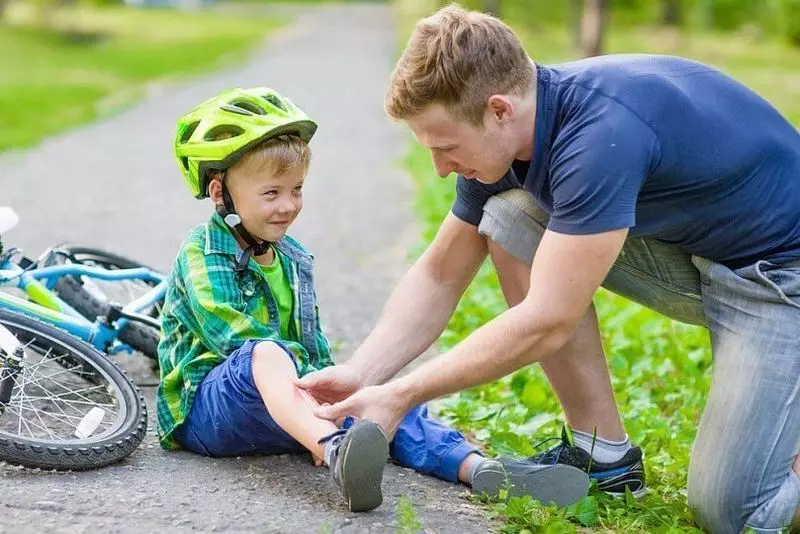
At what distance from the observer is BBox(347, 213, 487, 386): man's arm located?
4.00m

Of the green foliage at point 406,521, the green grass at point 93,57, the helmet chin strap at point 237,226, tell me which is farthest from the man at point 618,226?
the green grass at point 93,57

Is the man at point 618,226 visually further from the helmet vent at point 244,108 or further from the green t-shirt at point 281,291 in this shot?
the helmet vent at point 244,108

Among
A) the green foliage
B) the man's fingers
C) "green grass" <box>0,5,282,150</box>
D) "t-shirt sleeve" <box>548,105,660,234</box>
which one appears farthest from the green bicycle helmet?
"green grass" <box>0,5,282,150</box>

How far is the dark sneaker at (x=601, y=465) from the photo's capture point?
384 centimetres

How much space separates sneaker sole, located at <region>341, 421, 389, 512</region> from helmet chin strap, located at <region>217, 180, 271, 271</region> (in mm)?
827

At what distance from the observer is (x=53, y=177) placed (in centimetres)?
1013

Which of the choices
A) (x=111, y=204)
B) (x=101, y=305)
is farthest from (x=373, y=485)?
(x=111, y=204)

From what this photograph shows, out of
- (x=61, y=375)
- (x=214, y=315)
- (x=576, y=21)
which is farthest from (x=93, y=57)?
(x=214, y=315)

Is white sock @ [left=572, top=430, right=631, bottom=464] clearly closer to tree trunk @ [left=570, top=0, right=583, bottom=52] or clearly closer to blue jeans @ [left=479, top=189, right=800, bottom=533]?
blue jeans @ [left=479, top=189, right=800, bottom=533]

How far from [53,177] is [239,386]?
6.92 meters

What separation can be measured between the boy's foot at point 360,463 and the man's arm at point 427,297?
634mm

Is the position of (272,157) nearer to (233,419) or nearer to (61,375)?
(233,419)

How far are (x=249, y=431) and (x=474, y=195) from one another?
1.00 metres

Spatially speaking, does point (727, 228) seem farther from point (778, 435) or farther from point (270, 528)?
point (270, 528)
